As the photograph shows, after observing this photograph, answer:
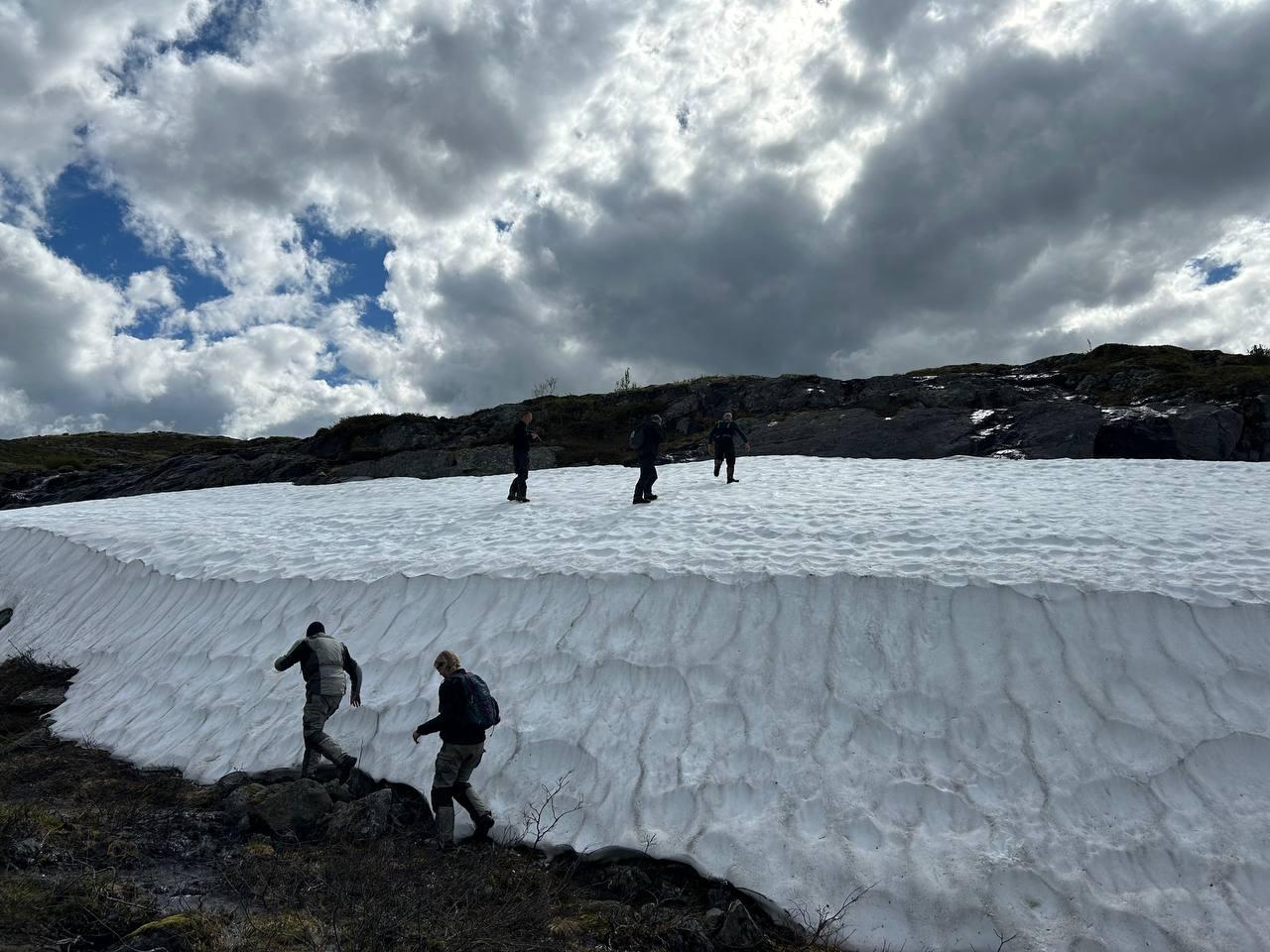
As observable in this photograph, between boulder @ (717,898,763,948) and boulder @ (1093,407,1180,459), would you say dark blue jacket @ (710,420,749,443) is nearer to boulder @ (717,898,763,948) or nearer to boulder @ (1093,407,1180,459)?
boulder @ (1093,407,1180,459)

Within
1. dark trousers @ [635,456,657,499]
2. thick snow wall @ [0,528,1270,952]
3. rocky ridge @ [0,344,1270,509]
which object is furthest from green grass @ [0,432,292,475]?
thick snow wall @ [0,528,1270,952]

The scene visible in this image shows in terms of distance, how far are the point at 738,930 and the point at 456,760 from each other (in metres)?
3.16

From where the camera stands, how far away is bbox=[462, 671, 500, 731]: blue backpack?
23.0ft

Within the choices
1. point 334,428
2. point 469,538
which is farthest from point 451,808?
point 334,428

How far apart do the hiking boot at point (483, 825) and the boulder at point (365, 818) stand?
987 millimetres

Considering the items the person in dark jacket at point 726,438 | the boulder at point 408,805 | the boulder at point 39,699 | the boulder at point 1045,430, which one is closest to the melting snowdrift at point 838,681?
the boulder at point 408,805

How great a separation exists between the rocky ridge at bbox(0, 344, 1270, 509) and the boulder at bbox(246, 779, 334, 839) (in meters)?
21.2

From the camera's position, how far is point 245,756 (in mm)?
8898

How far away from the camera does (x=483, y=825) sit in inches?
273

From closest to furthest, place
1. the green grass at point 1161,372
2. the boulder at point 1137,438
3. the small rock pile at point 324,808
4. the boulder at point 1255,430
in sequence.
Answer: the small rock pile at point 324,808 → the boulder at point 1137,438 → the boulder at point 1255,430 → the green grass at point 1161,372

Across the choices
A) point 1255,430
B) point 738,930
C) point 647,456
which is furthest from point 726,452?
point 1255,430

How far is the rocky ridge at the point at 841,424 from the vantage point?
76.8 feet

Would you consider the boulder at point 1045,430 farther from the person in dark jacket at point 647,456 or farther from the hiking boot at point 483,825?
the hiking boot at point 483,825

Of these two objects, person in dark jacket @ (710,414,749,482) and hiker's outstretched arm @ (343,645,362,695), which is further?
person in dark jacket @ (710,414,749,482)
